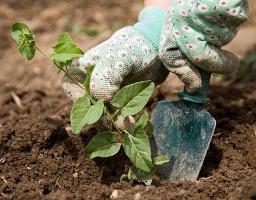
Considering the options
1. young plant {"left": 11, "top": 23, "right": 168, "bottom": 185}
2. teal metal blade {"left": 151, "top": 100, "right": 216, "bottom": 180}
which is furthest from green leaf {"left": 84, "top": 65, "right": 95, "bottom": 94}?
teal metal blade {"left": 151, "top": 100, "right": 216, "bottom": 180}

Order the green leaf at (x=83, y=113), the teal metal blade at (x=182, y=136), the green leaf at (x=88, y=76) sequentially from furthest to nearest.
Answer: the teal metal blade at (x=182, y=136) < the green leaf at (x=88, y=76) < the green leaf at (x=83, y=113)

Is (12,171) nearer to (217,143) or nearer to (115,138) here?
(115,138)

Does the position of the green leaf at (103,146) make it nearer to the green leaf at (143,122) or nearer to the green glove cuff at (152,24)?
the green leaf at (143,122)

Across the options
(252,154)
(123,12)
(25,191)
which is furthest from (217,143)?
(123,12)

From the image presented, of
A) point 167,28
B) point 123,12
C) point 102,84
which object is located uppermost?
point 167,28

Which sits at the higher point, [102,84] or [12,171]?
[102,84]

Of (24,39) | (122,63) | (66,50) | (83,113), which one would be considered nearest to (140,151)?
(83,113)

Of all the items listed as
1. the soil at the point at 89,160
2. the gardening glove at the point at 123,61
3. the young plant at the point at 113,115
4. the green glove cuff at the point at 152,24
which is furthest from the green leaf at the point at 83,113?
the green glove cuff at the point at 152,24
